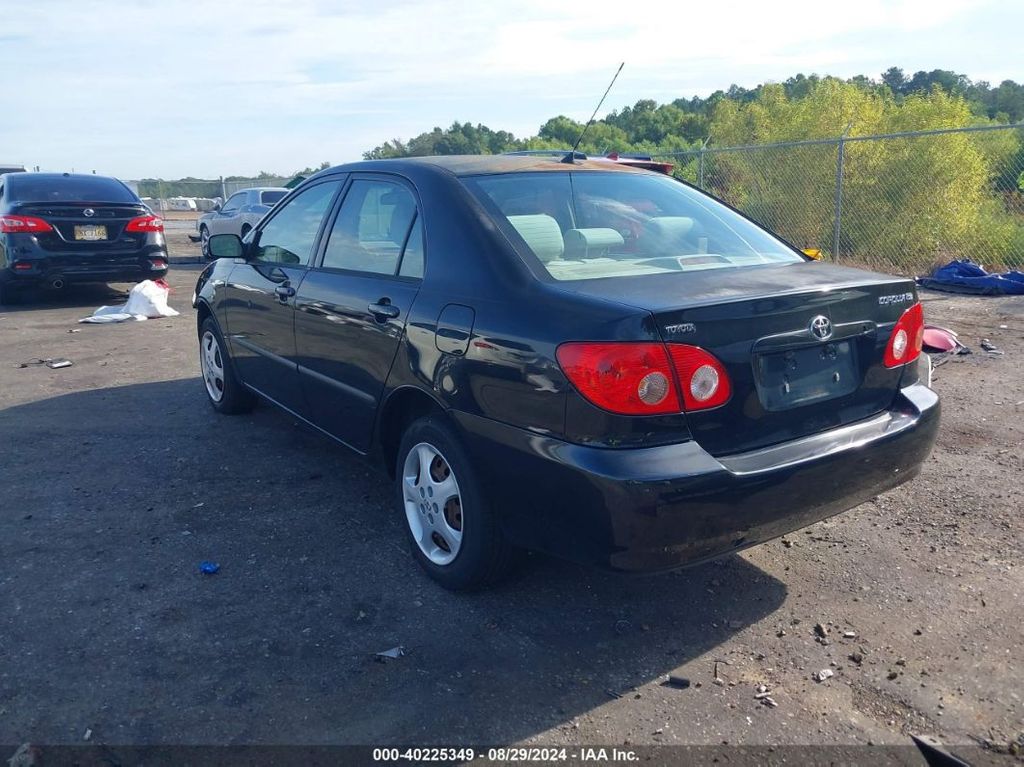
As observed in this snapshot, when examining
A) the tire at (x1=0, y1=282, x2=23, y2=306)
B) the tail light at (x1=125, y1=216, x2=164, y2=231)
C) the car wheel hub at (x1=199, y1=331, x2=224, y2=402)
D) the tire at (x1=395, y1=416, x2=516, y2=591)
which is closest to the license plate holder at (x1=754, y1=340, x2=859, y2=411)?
the tire at (x1=395, y1=416, x2=516, y2=591)

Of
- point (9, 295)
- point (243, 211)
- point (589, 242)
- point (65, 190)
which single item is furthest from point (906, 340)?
point (243, 211)

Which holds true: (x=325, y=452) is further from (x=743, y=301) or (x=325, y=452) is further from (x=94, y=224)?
(x=94, y=224)

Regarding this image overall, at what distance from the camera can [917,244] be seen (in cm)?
1259

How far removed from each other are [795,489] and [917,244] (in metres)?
11.0

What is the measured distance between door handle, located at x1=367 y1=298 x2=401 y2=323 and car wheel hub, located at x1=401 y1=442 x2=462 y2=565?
549 millimetres

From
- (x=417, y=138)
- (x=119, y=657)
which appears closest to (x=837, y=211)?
(x=119, y=657)

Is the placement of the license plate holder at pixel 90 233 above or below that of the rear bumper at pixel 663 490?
above

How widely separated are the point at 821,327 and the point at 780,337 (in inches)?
8.0

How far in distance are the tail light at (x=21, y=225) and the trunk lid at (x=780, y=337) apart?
9.72 m

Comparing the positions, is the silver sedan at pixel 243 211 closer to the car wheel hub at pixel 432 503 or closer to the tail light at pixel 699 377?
the car wheel hub at pixel 432 503

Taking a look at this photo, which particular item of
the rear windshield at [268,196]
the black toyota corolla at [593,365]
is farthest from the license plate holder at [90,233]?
the black toyota corolla at [593,365]

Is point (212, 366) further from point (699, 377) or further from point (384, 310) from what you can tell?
point (699, 377)

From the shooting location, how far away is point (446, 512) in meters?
3.51

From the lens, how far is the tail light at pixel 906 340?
337 cm
